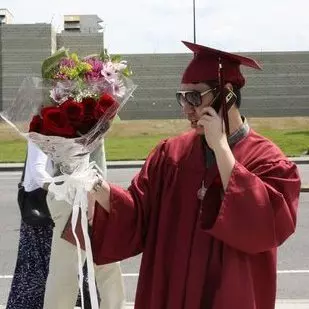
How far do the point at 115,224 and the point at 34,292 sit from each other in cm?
212

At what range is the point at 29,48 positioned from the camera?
161 ft

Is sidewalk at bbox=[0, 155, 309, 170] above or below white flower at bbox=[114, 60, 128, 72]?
below

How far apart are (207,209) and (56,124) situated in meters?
0.60

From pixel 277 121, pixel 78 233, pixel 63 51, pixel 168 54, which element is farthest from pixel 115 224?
pixel 168 54

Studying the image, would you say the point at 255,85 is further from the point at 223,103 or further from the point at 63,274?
the point at 223,103

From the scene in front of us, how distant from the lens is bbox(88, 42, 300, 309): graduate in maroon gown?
92.6 inches

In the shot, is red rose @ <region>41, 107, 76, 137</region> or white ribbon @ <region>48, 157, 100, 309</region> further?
white ribbon @ <region>48, 157, 100, 309</region>

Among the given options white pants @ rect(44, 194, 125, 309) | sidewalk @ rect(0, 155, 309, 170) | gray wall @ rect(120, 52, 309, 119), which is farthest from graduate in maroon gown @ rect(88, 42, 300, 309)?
gray wall @ rect(120, 52, 309, 119)

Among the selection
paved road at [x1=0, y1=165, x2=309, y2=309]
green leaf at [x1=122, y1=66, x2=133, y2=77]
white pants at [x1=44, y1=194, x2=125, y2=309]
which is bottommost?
paved road at [x1=0, y1=165, x2=309, y2=309]

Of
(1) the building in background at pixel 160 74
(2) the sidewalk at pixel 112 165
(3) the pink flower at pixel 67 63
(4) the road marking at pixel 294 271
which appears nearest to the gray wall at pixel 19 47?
(1) the building in background at pixel 160 74

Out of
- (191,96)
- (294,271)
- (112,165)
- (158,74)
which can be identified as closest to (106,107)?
(191,96)

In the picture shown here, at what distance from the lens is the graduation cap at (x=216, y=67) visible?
2.55m

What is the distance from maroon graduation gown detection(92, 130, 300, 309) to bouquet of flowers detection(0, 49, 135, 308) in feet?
0.50

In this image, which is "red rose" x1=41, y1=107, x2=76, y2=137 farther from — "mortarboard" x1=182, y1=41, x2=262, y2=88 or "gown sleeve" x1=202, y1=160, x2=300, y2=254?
"gown sleeve" x1=202, y1=160, x2=300, y2=254
